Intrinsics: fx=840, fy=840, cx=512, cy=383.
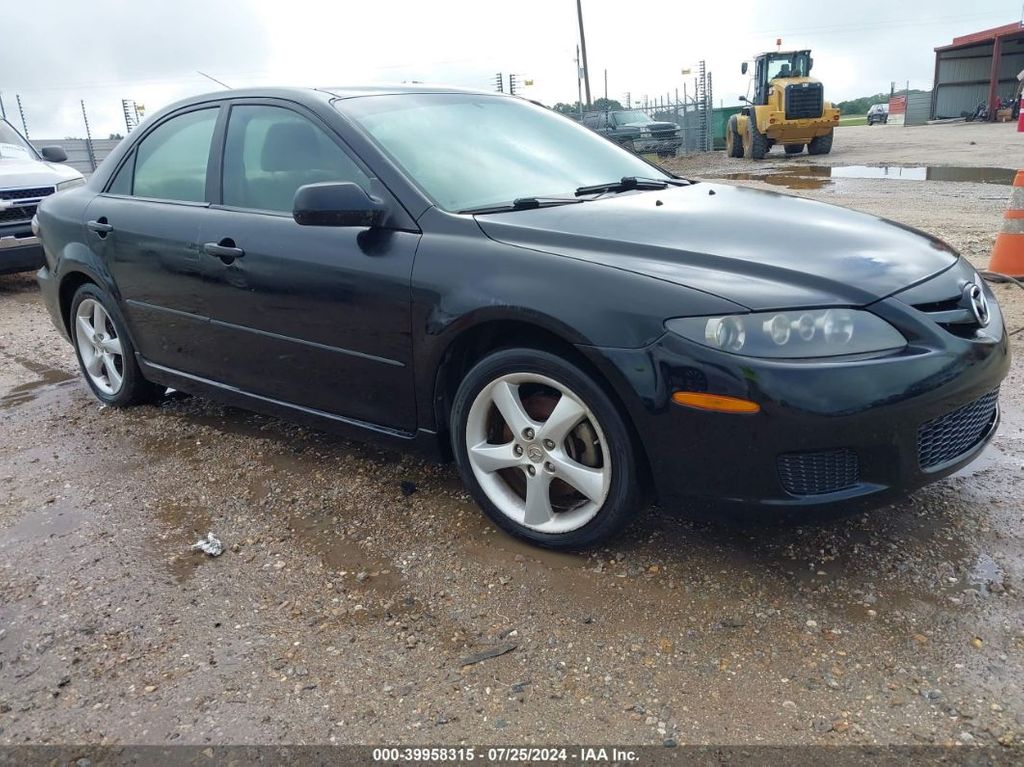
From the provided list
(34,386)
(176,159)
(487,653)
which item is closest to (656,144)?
(34,386)

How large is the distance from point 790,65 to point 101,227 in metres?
21.6

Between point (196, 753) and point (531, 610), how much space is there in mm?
994

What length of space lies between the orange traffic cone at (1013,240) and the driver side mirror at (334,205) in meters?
5.04

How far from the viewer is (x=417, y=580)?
278 cm

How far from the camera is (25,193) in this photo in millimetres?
8352

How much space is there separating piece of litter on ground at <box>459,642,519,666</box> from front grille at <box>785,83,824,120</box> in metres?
21.0

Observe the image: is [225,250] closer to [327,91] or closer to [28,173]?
[327,91]

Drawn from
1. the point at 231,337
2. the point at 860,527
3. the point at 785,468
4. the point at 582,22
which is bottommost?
the point at 860,527

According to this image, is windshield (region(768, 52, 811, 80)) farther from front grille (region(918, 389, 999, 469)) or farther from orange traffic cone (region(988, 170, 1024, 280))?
front grille (region(918, 389, 999, 469))

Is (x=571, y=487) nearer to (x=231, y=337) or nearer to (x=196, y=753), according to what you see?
(x=196, y=753)

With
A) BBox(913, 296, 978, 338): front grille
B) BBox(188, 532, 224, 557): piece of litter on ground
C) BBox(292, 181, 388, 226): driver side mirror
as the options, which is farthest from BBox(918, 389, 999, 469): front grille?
BBox(188, 532, 224, 557): piece of litter on ground

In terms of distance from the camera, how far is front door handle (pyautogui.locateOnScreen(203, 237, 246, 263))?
11.3ft

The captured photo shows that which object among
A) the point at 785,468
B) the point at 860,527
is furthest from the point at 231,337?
the point at 860,527

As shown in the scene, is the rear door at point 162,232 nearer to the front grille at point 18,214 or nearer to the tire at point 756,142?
the front grille at point 18,214
